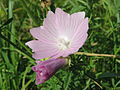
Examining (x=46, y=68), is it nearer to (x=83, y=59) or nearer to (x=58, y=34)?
(x=58, y=34)

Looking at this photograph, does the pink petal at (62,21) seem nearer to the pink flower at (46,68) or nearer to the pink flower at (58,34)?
the pink flower at (58,34)

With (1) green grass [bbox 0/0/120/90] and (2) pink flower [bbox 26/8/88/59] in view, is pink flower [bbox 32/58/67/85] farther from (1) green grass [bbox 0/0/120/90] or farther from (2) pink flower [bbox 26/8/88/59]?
(1) green grass [bbox 0/0/120/90]

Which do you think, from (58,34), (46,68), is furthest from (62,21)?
(46,68)

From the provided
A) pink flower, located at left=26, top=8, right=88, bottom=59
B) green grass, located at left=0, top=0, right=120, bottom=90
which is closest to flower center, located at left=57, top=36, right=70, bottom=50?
pink flower, located at left=26, top=8, right=88, bottom=59

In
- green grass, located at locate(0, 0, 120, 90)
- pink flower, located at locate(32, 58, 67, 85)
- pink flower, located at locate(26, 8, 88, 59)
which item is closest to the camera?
pink flower, located at locate(32, 58, 67, 85)

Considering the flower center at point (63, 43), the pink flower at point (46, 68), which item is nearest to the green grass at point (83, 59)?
the flower center at point (63, 43)

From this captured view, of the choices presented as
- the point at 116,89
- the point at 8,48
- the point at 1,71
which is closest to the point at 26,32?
the point at 8,48

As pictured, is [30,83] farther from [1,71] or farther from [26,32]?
[26,32]
